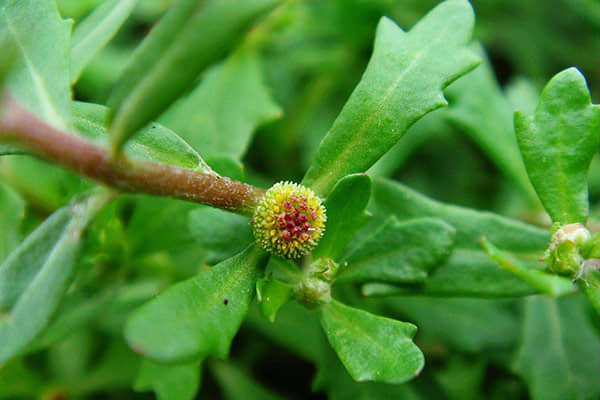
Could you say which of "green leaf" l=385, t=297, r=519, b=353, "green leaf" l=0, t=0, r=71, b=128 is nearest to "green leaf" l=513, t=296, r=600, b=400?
"green leaf" l=385, t=297, r=519, b=353

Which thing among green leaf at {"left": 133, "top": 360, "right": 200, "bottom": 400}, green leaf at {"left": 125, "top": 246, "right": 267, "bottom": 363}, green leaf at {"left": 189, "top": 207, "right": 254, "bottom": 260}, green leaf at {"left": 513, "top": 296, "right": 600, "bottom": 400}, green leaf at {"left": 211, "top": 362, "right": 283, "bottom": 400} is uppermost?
green leaf at {"left": 125, "top": 246, "right": 267, "bottom": 363}

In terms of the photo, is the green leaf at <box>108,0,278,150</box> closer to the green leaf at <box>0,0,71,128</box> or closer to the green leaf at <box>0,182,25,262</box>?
the green leaf at <box>0,0,71,128</box>

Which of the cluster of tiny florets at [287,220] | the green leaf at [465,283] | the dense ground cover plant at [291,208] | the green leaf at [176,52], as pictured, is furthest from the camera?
the green leaf at [465,283]

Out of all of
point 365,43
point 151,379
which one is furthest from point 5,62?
point 365,43

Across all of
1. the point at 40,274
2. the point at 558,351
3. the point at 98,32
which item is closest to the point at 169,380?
the point at 40,274

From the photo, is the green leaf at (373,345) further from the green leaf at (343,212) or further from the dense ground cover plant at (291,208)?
the green leaf at (343,212)

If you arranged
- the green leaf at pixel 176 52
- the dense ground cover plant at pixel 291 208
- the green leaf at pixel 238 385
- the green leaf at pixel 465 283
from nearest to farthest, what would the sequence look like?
the green leaf at pixel 176 52, the dense ground cover plant at pixel 291 208, the green leaf at pixel 465 283, the green leaf at pixel 238 385

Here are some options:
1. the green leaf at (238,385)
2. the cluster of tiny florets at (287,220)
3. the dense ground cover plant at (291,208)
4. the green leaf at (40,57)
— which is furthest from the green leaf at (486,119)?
the green leaf at (40,57)

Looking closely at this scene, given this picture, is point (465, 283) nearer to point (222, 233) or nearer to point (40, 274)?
point (222, 233)
